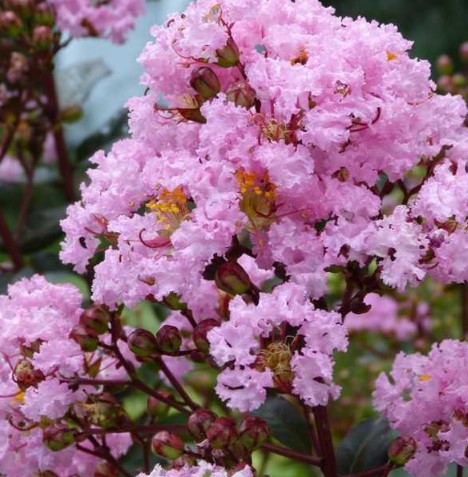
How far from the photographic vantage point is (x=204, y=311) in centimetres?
88

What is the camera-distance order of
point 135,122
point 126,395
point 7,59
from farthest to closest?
point 7,59 → point 126,395 → point 135,122

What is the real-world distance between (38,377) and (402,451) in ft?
0.98

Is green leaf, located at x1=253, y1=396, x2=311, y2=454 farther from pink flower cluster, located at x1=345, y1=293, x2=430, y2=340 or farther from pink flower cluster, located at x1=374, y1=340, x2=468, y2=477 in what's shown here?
pink flower cluster, located at x1=345, y1=293, x2=430, y2=340

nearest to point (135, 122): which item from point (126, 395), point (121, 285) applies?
point (121, 285)

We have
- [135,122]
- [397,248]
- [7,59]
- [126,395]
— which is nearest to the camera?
[397,248]

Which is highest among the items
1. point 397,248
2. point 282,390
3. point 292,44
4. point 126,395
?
point 292,44

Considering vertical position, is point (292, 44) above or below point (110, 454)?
above

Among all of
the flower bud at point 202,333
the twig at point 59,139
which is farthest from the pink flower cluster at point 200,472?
the twig at point 59,139

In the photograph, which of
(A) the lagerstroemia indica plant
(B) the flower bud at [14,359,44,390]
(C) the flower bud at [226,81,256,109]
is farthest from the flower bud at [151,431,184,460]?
(C) the flower bud at [226,81,256,109]

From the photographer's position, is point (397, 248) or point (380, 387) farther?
point (380, 387)

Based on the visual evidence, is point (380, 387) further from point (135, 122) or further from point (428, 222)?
point (135, 122)

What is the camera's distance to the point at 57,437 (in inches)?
31.5

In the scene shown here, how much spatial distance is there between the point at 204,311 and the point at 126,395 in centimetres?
36

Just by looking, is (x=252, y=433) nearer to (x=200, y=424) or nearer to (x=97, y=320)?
(x=200, y=424)
